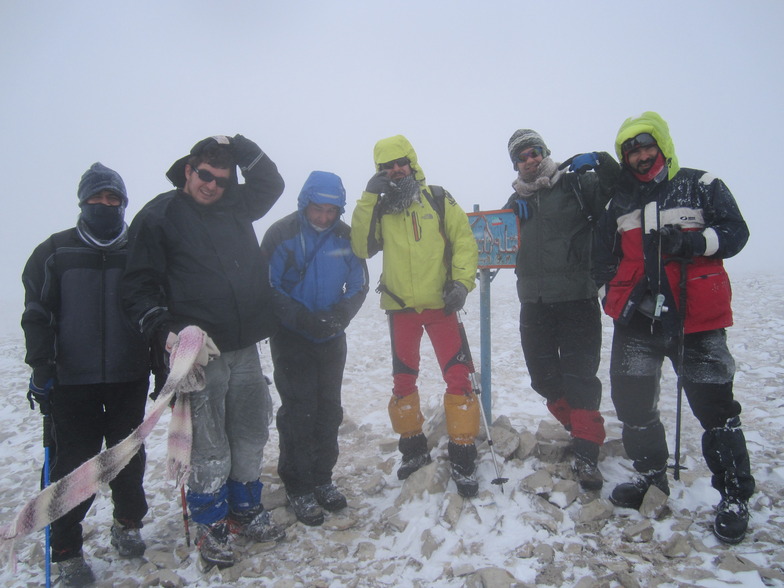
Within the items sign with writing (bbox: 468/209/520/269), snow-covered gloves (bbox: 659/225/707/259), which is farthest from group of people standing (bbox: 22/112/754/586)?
sign with writing (bbox: 468/209/520/269)

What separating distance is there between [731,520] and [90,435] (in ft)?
14.8

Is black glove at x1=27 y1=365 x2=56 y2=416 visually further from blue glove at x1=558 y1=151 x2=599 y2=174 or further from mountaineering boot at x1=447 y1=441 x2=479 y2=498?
blue glove at x1=558 y1=151 x2=599 y2=174

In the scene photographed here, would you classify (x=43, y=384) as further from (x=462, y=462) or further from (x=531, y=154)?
(x=531, y=154)

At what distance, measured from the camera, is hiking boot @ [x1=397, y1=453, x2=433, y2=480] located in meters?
4.22

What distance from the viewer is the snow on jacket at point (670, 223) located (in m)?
3.13

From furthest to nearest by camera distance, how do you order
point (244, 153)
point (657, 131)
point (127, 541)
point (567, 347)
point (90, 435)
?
point (567, 347) < point (244, 153) < point (127, 541) < point (90, 435) < point (657, 131)

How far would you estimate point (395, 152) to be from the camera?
3936 millimetres

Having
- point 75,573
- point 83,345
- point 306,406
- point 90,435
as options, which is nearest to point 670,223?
point 306,406

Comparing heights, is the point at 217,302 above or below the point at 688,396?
above

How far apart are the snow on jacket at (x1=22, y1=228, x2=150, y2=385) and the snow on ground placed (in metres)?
1.01

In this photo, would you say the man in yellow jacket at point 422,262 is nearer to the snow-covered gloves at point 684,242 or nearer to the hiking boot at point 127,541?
A: the snow-covered gloves at point 684,242

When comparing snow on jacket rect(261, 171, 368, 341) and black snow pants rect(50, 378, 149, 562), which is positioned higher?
snow on jacket rect(261, 171, 368, 341)

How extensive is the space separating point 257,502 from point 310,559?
641 mm

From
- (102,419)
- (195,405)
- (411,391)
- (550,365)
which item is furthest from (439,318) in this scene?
(102,419)
